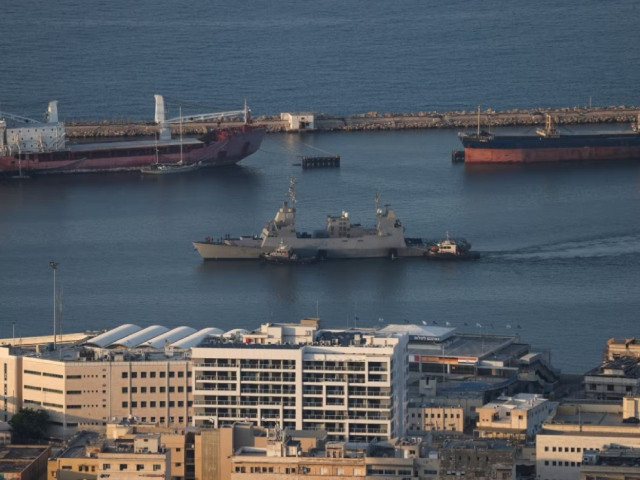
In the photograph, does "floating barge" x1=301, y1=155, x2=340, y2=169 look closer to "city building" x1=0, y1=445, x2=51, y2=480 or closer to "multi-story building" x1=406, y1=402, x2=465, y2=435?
"multi-story building" x1=406, y1=402, x2=465, y2=435

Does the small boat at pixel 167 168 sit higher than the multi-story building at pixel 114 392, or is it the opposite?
the small boat at pixel 167 168

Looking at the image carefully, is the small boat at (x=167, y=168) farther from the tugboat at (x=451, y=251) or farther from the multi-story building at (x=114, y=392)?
the multi-story building at (x=114, y=392)

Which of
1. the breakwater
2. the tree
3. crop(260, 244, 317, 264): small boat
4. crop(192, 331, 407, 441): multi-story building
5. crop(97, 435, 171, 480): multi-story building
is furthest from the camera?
the breakwater

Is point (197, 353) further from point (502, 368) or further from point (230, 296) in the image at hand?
point (230, 296)

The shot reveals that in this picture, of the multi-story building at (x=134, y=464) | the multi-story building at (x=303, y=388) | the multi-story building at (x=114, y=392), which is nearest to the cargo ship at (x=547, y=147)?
the multi-story building at (x=114, y=392)

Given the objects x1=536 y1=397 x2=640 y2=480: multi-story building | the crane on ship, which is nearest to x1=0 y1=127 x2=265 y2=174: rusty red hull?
the crane on ship

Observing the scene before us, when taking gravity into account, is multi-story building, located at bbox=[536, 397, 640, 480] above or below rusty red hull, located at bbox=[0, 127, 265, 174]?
below

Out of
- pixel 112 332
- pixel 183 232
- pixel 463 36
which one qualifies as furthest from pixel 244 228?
pixel 463 36

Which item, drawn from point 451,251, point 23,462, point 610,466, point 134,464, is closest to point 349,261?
point 451,251
